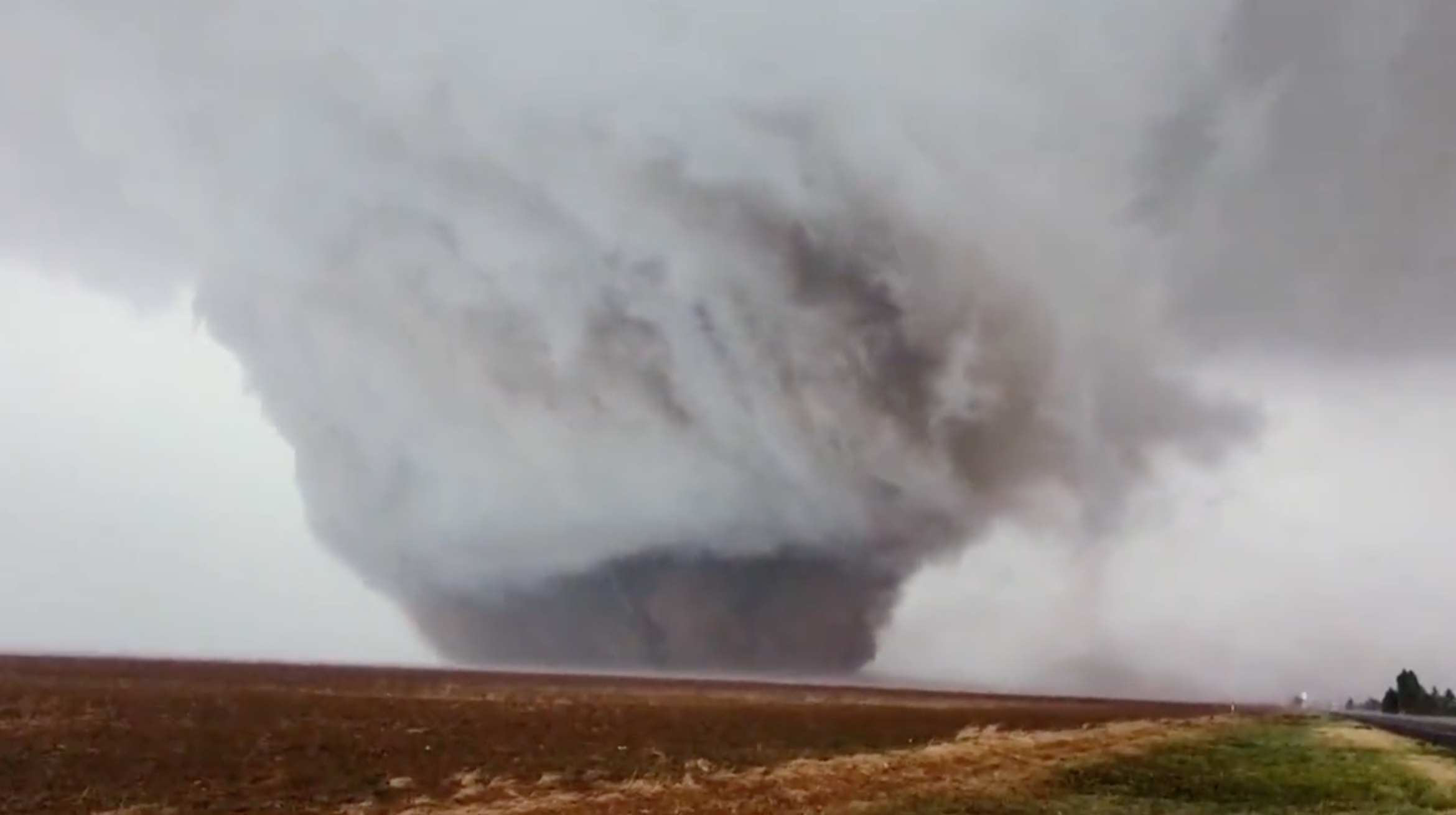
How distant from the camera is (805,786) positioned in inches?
1582

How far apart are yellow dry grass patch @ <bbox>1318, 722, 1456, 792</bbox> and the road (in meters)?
1.15

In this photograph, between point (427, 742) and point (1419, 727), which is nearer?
point (427, 742)

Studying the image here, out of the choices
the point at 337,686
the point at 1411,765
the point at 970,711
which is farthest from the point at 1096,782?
the point at 337,686

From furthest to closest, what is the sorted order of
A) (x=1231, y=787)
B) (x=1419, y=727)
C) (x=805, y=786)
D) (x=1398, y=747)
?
1. (x=1419, y=727)
2. (x=1398, y=747)
3. (x=1231, y=787)
4. (x=805, y=786)

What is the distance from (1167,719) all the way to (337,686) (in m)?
57.1

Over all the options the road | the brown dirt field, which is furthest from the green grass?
the road

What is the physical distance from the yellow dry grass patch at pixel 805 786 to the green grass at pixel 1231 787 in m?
1.86

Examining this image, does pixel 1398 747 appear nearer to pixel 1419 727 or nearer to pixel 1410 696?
pixel 1419 727

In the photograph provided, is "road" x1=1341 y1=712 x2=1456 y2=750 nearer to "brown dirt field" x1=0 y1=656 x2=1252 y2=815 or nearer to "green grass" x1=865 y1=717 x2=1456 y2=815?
"green grass" x1=865 y1=717 x2=1456 y2=815

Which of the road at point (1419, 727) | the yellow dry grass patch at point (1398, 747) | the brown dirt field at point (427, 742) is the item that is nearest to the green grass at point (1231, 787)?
the yellow dry grass patch at point (1398, 747)

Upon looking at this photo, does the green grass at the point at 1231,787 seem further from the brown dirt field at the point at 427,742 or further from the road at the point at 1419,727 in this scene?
the road at the point at 1419,727

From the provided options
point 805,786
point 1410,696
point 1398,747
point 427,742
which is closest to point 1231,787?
point 805,786

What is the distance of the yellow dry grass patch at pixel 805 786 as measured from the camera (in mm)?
34625

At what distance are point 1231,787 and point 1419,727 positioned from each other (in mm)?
45284
